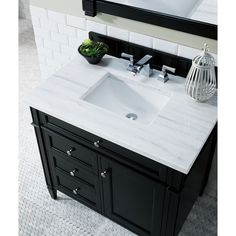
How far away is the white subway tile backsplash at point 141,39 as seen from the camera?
173 cm

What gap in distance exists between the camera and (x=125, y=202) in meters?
1.68

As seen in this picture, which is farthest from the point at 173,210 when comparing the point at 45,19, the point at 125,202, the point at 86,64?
the point at 45,19

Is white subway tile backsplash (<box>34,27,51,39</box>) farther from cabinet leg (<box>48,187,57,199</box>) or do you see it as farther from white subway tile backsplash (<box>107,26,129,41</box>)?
cabinet leg (<box>48,187,57,199</box>)

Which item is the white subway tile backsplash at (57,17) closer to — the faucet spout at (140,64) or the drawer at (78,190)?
the faucet spout at (140,64)

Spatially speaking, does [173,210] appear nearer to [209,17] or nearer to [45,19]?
[209,17]

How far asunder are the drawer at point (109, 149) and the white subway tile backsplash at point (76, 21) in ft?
2.10

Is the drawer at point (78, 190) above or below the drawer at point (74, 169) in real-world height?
below

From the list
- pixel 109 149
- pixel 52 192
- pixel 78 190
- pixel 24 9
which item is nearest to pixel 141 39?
pixel 109 149

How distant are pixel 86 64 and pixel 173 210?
2.88 ft

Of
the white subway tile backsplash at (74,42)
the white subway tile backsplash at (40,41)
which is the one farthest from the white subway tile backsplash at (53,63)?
the white subway tile backsplash at (74,42)

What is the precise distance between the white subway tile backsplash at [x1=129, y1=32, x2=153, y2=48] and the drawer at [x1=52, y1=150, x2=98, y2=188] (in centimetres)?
72

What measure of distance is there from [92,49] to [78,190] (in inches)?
31.8

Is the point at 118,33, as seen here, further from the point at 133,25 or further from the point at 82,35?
the point at 82,35

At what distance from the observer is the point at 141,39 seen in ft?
5.75
